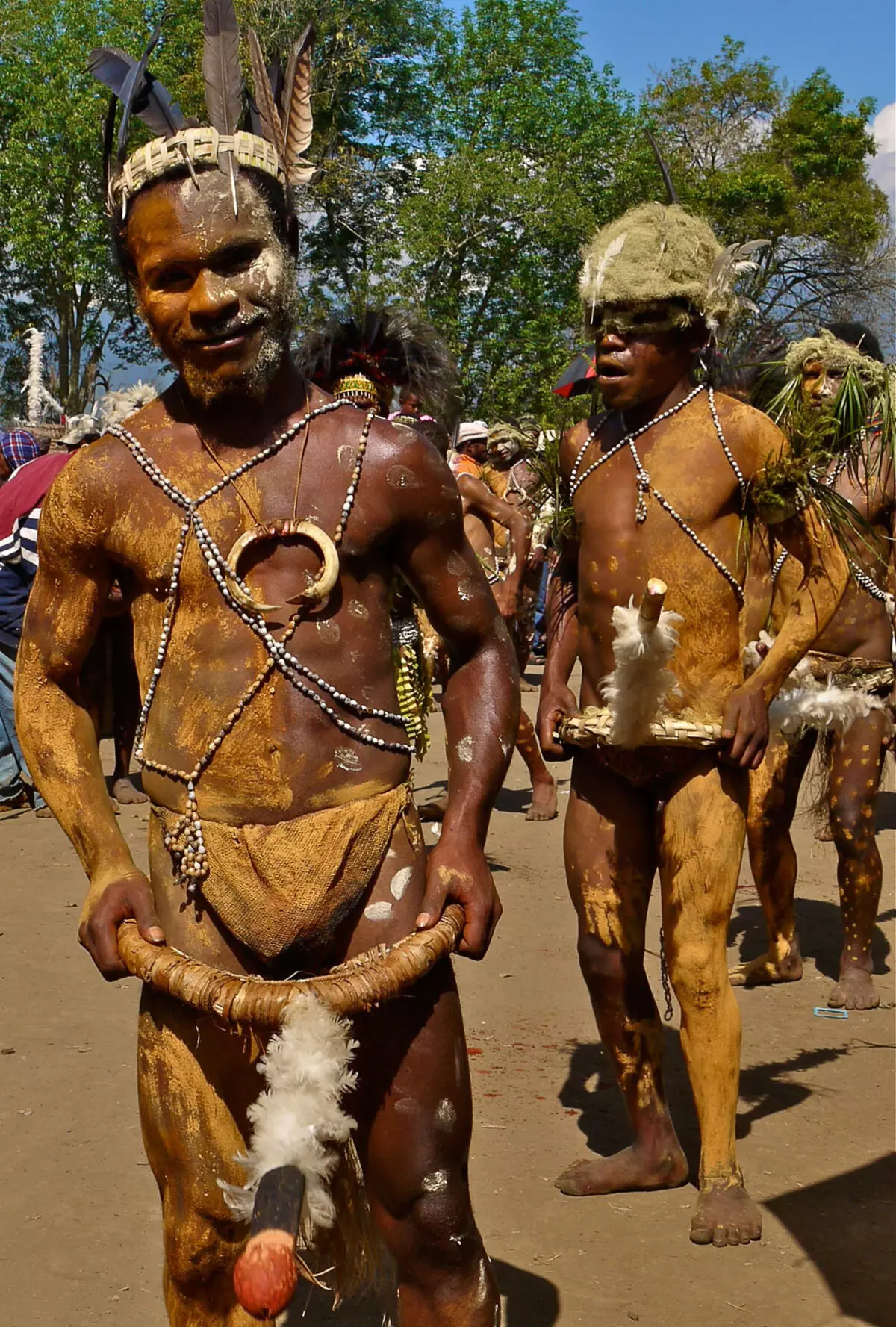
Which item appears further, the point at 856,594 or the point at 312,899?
the point at 856,594

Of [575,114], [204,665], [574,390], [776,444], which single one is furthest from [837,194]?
[204,665]

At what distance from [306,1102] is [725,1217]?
2.01 m

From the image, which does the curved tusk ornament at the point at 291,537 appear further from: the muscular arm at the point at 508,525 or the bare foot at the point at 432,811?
the muscular arm at the point at 508,525

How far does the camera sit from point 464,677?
2.85m

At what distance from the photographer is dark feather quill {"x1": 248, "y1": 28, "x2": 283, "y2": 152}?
114 inches

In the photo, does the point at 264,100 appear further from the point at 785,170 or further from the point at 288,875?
the point at 785,170

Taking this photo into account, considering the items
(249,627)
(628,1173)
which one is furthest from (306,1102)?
(628,1173)

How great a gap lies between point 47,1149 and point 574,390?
459 cm

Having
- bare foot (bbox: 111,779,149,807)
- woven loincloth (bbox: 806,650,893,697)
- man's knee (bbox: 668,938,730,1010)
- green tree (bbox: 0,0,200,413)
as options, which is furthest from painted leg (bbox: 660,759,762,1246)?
green tree (bbox: 0,0,200,413)

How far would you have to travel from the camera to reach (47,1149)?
448 centimetres

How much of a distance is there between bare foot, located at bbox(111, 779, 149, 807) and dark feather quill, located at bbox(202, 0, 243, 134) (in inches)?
276

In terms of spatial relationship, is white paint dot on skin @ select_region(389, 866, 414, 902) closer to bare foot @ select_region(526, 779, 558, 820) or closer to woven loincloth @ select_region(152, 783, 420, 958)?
woven loincloth @ select_region(152, 783, 420, 958)

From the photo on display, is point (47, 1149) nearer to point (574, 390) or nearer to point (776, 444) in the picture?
point (776, 444)

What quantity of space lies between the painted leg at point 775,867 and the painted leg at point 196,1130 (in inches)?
155
